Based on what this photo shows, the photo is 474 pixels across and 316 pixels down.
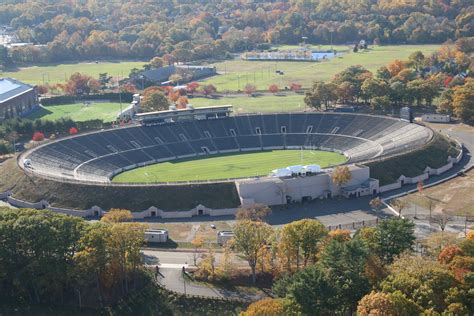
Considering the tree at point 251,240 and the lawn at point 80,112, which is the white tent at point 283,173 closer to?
the tree at point 251,240

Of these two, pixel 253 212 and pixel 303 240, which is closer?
pixel 303 240

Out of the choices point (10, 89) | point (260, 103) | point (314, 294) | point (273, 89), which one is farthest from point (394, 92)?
point (314, 294)

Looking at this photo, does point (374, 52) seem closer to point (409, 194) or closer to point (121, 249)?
point (409, 194)

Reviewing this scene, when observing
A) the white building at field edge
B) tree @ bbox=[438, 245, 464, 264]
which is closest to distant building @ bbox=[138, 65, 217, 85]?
the white building at field edge

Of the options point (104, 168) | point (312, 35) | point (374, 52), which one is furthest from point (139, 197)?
point (312, 35)

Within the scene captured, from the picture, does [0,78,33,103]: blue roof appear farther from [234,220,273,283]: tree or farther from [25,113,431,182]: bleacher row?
[234,220,273,283]: tree

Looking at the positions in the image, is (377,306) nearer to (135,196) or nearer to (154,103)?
(135,196)
